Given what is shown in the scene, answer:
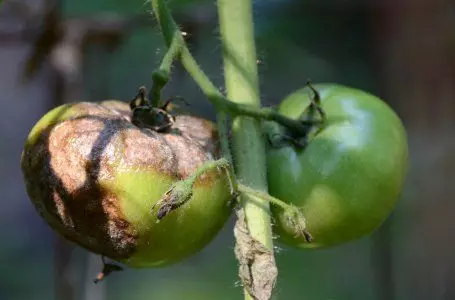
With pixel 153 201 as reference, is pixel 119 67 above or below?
below

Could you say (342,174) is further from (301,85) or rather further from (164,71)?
(301,85)

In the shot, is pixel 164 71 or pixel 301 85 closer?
pixel 164 71

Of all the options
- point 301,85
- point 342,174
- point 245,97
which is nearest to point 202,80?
point 245,97

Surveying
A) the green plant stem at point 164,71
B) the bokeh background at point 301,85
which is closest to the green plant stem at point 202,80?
the green plant stem at point 164,71

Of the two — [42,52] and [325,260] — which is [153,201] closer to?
[42,52]

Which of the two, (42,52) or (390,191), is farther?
(42,52)

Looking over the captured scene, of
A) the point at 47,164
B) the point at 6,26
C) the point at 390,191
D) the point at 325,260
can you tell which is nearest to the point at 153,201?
the point at 47,164
